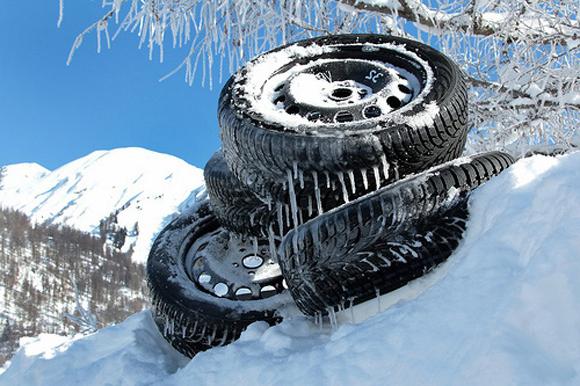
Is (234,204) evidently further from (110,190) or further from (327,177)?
(110,190)

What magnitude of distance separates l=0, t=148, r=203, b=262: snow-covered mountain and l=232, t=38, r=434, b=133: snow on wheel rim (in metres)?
88.4

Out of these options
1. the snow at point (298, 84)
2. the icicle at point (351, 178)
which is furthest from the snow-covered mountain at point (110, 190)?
the icicle at point (351, 178)

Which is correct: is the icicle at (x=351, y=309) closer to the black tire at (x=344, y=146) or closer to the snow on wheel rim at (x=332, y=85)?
the black tire at (x=344, y=146)

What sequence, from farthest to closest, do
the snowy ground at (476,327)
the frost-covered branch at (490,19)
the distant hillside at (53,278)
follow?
the distant hillside at (53,278), the frost-covered branch at (490,19), the snowy ground at (476,327)

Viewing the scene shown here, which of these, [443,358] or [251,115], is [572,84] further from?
[443,358]

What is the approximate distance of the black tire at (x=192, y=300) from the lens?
2.27m

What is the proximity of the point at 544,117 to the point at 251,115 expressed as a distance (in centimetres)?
356

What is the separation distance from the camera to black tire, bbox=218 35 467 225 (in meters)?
2.09

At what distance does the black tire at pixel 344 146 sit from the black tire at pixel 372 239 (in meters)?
0.18

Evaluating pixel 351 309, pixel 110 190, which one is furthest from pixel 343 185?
pixel 110 190

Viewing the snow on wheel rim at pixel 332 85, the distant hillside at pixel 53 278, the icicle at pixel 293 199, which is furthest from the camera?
the distant hillside at pixel 53 278

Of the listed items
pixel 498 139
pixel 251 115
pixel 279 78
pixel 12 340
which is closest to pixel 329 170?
pixel 251 115

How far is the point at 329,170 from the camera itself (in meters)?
2.14

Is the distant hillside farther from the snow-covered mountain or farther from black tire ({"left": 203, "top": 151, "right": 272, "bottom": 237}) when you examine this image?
black tire ({"left": 203, "top": 151, "right": 272, "bottom": 237})
